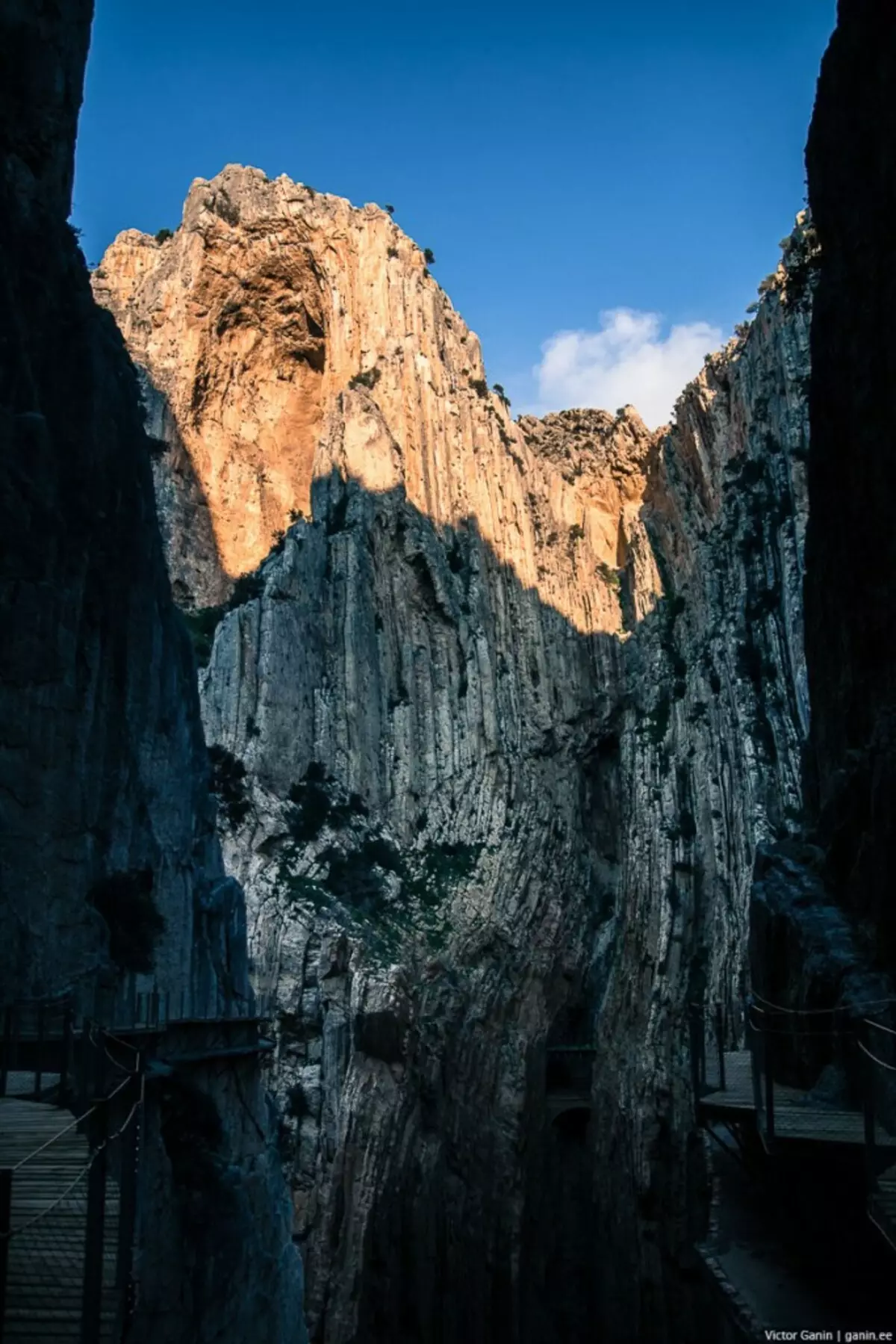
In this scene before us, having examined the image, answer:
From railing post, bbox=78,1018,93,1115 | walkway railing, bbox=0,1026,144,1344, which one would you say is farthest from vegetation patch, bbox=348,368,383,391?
walkway railing, bbox=0,1026,144,1344

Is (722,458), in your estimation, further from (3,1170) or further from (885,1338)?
Result: (3,1170)

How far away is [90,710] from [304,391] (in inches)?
1624

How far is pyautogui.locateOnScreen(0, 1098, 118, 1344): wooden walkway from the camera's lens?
8.38m

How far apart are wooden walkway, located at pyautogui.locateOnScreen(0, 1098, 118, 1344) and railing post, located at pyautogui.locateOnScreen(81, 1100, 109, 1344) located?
0.22 metres

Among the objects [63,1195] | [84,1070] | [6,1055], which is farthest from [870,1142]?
[6,1055]

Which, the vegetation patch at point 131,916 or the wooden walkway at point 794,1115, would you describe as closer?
the wooden walkway at point 794,1115

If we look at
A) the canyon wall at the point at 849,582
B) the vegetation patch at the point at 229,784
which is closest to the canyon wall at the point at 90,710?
the canyon wall at the point at 849,582

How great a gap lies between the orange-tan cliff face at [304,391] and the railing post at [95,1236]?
160 feet

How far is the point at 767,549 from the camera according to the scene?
130 feet

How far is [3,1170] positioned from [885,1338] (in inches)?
301

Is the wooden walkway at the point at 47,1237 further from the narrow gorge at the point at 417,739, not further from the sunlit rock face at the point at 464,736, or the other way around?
the sunlit rock face at the point at 464,736

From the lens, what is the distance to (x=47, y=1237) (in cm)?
934

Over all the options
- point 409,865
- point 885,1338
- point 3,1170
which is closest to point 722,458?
point 409,865

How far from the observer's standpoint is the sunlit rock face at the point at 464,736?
38812mm
